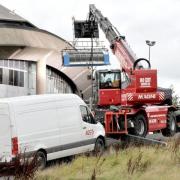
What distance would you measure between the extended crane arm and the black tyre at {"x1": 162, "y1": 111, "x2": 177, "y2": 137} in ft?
9.10

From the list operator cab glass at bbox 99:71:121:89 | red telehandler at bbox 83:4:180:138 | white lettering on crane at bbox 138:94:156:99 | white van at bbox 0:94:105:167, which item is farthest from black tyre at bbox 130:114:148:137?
white van at bbox 0:94:105:167

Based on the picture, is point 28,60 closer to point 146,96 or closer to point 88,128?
point 146,96

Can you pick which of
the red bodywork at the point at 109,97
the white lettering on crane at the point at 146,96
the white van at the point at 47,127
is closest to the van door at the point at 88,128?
the white van at the point at 47,127

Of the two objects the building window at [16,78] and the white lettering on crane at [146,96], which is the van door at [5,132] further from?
the building window at [16,78]

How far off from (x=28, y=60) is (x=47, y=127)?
46.0 metres

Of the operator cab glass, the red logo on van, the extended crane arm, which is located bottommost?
the red logo on van

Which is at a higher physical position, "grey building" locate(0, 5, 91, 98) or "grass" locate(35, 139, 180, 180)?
"grey building" locate(0, 5, 91, 98)

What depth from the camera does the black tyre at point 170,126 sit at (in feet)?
89.4

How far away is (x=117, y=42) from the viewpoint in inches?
1168

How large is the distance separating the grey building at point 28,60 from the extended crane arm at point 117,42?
2307cm

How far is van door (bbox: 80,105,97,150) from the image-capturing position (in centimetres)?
2012

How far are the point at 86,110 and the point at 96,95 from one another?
6044mm

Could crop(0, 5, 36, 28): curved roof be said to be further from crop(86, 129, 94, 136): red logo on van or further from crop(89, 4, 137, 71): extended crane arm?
crop(86, 129, 94, 136): red logo on van

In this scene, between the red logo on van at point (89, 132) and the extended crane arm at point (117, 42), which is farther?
the extended crane arm at point (117, 42)
